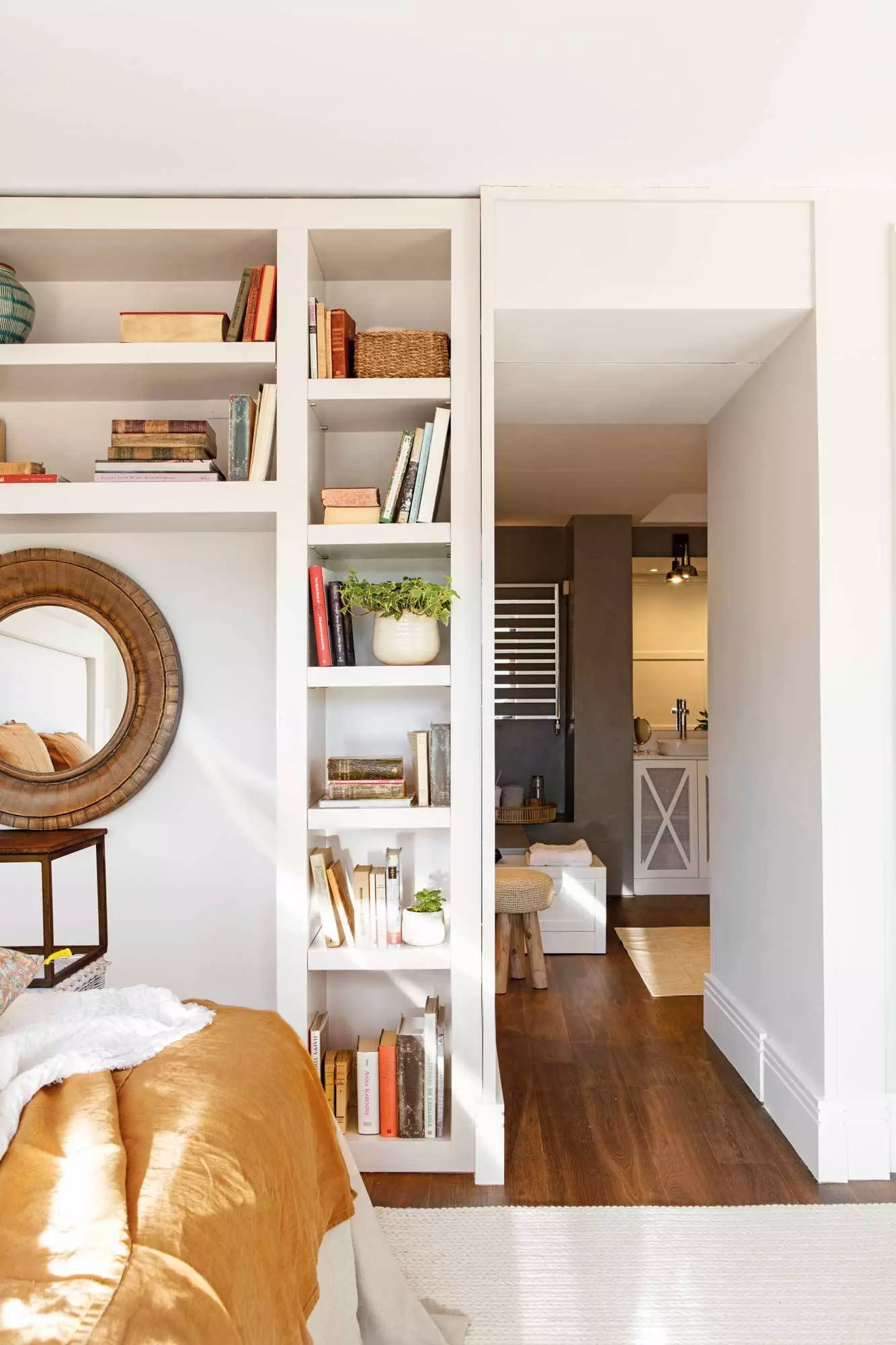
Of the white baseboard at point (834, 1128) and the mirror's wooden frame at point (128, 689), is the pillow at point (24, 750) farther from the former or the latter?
the white baseboard at point (834, 1128)

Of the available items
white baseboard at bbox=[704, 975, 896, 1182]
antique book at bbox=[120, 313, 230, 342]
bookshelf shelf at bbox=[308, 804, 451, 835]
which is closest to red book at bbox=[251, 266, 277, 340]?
antique book at bbox=[120, 313, 230, 342]

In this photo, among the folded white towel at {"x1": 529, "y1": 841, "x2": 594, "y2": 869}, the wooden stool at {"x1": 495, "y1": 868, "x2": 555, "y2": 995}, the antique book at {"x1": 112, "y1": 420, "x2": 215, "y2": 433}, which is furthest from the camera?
the folded white towel at {"x1": 529, "y1": 841, "x2": 594, "y2": 869}

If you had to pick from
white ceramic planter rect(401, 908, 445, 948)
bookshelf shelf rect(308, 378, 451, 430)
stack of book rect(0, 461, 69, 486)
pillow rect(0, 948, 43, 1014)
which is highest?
bookshelf shelf rect(308, 378, 451, 430)

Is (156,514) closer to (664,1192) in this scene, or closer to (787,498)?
(787,498)

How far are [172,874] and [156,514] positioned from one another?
117cm

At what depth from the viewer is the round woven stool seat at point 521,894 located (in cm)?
461

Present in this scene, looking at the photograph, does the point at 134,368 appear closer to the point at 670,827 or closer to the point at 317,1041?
the point at 317,1041

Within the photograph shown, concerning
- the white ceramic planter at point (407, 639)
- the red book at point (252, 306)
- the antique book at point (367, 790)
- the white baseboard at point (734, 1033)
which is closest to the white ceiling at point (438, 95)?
the red book at point (252, 306)

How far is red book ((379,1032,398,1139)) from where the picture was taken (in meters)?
2.76

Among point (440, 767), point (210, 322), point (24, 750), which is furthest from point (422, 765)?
point (210, 322)

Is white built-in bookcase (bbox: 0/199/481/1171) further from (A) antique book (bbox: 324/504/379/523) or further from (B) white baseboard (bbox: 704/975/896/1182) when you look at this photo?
(B) white baseboard (bbox: 704/975/896/1182)

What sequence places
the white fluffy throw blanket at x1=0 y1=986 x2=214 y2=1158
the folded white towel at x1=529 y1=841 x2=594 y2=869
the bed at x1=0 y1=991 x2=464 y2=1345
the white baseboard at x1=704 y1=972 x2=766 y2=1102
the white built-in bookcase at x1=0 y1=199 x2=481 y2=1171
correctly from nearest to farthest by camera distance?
1. the bed at x1=0 y1=991 x2=464 y2=1345
2. the white fluffy throw blanket at x1=0 y1=986 x2=214 y2=1158
3. the white built-in bookcase at x1=0 y1=199 x2=481 y2=1171
4. the white baseboard at x1=704 y1=972 x2=766 y2=1102
5. the folded white towel at x1=529 y1=841 x2=594 y2=869

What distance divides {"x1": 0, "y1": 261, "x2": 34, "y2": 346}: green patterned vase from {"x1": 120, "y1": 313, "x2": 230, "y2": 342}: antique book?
312 millimetres

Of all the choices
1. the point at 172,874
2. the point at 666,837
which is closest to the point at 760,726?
the point at 172,874
